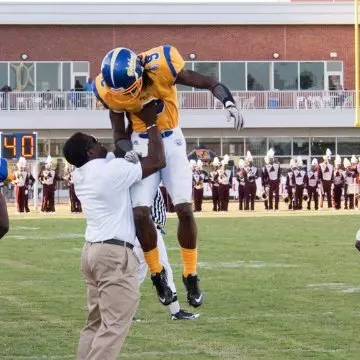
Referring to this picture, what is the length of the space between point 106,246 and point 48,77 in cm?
4391

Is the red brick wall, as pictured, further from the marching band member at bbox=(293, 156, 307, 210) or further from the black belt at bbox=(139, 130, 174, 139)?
the black belt at bbox=(139, 130, 174, 139)

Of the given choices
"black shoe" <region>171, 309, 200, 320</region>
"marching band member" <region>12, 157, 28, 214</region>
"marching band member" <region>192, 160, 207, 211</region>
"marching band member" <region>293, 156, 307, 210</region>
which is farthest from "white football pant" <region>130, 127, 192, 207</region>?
"marching band member" <region>293, 156, 307, 210</region>

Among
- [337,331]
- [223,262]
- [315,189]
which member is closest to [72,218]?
[315,189]

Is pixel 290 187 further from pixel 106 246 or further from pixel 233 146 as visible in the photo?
pixel 106 246

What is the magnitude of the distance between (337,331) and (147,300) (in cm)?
303

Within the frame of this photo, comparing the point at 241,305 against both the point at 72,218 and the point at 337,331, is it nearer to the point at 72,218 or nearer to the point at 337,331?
the point at 337,331

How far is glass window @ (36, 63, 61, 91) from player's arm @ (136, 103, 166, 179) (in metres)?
42.0

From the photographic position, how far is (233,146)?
50.6 metres

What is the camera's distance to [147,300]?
12.6m

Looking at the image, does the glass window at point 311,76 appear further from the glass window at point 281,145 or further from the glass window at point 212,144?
the glass window at point 212,144

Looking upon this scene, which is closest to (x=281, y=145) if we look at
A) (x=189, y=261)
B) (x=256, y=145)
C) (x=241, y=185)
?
(x=256, y=145)

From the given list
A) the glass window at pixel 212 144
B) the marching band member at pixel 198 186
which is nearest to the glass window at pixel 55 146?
the glass window at pixel 212 144

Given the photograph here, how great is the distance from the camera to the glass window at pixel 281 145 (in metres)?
50.8

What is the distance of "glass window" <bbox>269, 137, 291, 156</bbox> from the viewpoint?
167ft
